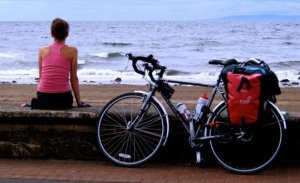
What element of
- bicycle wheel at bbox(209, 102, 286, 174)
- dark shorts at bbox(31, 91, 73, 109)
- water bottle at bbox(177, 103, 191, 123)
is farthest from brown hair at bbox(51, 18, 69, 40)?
bicycle wheel at bbox(209, 102, 286, 174)

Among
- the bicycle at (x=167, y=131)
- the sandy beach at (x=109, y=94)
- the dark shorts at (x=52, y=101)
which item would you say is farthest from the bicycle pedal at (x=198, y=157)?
the sandy beach at (x=109, y=94)

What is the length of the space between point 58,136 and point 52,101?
0.40 meters

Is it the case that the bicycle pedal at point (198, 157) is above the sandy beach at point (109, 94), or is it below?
above

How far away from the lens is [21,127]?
21.4ft

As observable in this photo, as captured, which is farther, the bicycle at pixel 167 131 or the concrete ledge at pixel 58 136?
the concrete ledge at pixel 58 136

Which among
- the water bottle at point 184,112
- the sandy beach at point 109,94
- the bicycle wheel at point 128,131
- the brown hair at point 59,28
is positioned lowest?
the sandy beach at point 109,94

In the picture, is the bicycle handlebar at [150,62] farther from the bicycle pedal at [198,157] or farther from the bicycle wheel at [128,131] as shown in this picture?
the bicycle pedal at [198,157]

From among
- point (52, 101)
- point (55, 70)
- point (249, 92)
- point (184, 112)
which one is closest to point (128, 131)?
point (184, 112)

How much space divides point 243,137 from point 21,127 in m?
2.47

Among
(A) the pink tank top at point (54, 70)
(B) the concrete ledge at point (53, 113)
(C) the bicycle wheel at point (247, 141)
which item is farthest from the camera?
(A) the pink tank top at point (54, 70)

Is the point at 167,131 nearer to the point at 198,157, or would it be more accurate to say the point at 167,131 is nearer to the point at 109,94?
the point at 198,157

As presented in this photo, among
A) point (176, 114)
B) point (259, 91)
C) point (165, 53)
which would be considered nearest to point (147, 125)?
point (176, 114)

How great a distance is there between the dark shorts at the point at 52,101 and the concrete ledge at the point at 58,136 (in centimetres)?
11

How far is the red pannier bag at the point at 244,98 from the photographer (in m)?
5.59
